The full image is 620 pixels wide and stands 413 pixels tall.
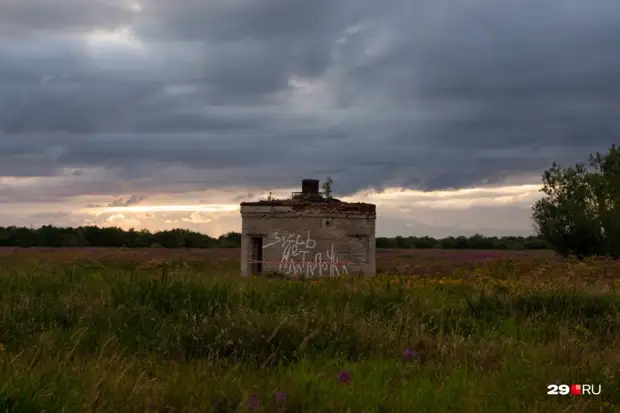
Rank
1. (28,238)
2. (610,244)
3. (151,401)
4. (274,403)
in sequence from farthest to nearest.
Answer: (28,238) < (610,244) < (274,403) < (151,401)

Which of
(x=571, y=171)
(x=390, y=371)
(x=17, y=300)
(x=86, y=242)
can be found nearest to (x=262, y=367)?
(x=390, y=371)

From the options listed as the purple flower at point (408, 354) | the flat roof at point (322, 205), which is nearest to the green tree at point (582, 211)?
the flat roof at point (322, 205)

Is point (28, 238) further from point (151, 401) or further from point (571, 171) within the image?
point (151, 401)

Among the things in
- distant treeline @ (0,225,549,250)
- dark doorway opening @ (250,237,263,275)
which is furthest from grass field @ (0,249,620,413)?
distant treeline @ (0,225,549,250)

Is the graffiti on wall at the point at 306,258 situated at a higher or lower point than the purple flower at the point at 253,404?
higher

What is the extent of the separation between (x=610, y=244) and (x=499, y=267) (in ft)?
62.2

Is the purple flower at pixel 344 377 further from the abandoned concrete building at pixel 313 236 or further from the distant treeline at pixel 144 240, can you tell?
the distant treeline at pixel 144 240

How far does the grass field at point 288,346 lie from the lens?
15.7ft

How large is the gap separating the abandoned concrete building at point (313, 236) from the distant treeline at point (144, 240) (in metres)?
35.3

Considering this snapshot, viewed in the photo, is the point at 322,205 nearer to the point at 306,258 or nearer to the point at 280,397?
the point at 306,258

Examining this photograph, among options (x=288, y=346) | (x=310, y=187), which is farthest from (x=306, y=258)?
(x=288, y=346)

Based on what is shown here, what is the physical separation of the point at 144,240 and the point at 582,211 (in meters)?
37.3

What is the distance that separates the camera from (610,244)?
39094 mm

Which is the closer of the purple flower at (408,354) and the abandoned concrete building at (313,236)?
the purple flower at (408,354)
